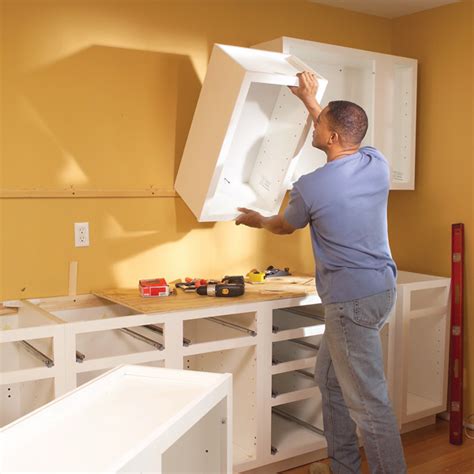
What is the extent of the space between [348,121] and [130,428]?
1.52m

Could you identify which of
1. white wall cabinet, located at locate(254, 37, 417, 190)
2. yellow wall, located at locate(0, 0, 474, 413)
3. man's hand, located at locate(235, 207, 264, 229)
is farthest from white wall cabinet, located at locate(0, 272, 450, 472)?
white wall cabinet, located at locate(254, 37, 417, 190)

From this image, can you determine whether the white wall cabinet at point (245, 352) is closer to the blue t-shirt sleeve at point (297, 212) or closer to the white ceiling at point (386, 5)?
the blue t-shirt sleeve at point (297, 212)

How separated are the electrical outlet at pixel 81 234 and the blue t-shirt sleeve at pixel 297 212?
929 mm

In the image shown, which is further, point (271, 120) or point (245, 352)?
point (271, 120)

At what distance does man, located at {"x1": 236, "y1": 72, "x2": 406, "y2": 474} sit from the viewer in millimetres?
2322

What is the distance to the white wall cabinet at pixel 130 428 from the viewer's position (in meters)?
1.11

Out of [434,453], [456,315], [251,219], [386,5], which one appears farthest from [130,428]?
[386,5]

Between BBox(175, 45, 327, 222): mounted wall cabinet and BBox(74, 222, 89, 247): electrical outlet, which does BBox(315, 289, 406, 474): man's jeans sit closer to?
BBox(175, 45, 327, 222): mounted wall cabinet

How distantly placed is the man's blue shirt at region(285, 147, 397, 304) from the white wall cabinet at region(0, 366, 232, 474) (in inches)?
38.4

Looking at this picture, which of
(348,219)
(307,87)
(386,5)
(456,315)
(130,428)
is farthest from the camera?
(386,5)

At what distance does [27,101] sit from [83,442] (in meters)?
1.81

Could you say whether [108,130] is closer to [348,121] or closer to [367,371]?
[348,121]

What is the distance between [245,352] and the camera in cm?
273

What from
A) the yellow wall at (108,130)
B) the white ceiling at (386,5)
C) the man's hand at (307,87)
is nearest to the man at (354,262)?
the man's hand at (307,87)
